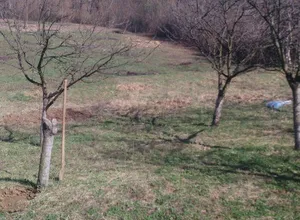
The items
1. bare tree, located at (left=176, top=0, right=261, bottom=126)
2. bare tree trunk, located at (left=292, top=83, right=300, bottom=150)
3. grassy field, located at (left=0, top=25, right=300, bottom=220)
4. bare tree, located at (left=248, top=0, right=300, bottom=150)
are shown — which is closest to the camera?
grassy field, located at (left=0, top=25, right=300, bottom=220)

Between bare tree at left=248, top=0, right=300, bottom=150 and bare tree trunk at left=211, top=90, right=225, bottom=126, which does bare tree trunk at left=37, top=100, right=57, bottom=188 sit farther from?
bare tree trunk at left=211, top=90, right=225, bottom=126

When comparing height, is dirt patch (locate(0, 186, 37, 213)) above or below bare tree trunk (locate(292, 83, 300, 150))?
below

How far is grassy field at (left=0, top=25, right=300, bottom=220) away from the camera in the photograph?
17.7ft

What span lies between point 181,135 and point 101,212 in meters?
4.42

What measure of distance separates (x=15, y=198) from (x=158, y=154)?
284cm

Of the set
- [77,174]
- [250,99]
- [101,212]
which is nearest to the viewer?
[101,212]

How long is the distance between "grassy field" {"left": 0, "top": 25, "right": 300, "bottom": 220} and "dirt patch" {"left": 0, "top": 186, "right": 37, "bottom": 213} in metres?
0.11

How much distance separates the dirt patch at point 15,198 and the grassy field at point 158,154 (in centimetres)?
11

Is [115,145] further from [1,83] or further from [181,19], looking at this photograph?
[1,83]

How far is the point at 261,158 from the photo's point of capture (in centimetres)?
718

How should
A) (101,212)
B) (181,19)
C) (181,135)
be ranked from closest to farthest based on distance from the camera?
(101,212), (181,135), (181,19)

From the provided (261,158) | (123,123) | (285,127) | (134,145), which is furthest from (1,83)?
(261,158)

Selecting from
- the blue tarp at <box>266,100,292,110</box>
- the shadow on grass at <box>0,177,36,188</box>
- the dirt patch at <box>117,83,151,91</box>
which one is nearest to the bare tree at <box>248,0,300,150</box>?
the shadow on grass at <box>0,177,36,188</box>

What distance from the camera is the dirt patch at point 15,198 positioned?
5.41 meters
